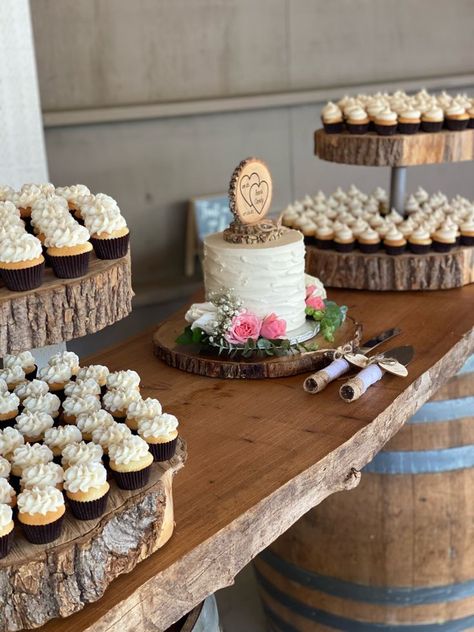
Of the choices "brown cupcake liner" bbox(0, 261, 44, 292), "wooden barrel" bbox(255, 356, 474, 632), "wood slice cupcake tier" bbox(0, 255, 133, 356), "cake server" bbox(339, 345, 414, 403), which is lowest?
"wooden barrel" bbox(255, 356, 474, 632)

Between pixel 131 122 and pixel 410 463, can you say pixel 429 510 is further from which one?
pixel 131 122

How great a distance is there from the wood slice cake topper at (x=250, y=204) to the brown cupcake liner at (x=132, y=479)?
1.01 metres

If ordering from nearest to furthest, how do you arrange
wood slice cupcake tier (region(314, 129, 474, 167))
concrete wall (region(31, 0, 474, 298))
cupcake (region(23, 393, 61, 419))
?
cupcake (region(23, 393, 61, 419))
wood slice cupcake tier (region(314, 129, 474, 167))
concrete wall (region(31, 0, 474, 298))

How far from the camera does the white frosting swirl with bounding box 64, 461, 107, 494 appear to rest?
1257mm

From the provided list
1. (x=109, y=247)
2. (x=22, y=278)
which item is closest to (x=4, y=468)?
(x=22, y=278)

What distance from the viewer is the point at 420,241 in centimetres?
276

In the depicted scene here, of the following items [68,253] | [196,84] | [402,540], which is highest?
[196,84]

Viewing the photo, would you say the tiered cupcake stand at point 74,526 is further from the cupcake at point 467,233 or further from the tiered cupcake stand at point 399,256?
the cupcake at point 467,233

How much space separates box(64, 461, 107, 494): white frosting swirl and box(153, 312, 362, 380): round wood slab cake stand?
88 centimetres

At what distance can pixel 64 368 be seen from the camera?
1.67 m

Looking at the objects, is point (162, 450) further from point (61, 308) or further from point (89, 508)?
point (61, 308)

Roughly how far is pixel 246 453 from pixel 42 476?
0.58 m

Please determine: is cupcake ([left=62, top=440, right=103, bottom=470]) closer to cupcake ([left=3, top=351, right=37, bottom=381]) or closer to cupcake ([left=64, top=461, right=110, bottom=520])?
cupcake ([left=64, top=461, right=110, bottom=520])

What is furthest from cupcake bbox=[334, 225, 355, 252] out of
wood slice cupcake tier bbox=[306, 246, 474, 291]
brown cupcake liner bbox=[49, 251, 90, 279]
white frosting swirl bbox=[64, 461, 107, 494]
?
white frosting swirl bbox=[64, 461, 107, 494]
